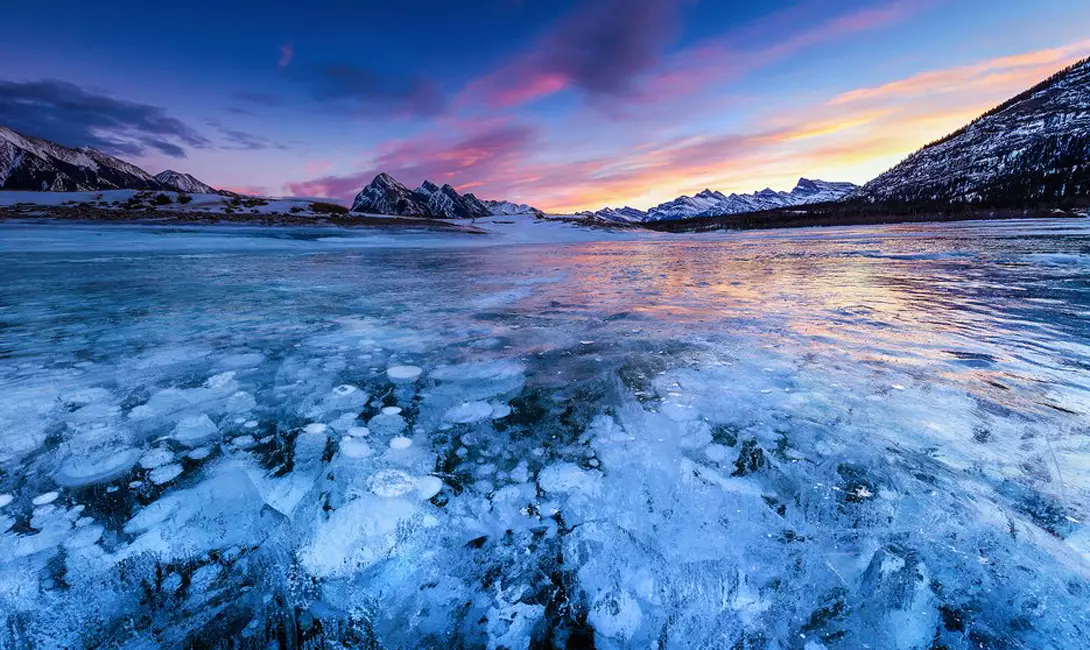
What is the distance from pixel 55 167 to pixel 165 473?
20484 centimetres

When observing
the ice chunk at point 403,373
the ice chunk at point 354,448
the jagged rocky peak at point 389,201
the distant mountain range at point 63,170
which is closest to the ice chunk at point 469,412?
the ice chunk at point 354,448

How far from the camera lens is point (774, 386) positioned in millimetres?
2840

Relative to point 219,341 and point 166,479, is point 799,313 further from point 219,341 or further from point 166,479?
point 219,341

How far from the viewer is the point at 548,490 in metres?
1.85

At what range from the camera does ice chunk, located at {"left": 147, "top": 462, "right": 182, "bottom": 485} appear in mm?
1880

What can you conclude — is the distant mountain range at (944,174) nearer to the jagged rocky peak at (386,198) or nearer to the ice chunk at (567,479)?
the jagged rocky peak at (386,198)

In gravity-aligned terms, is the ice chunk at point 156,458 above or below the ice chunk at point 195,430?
below

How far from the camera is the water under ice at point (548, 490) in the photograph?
4.28 ft

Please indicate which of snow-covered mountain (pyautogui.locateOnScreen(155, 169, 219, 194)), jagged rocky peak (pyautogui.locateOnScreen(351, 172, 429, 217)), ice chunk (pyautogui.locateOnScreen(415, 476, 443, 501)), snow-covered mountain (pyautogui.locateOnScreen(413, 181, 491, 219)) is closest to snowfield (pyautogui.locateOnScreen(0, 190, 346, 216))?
ice chunk (pyautogui.locateOnScreen(415, 476, 443, 501))

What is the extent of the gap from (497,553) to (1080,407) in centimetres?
333

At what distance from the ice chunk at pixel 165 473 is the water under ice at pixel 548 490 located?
0.5 inches

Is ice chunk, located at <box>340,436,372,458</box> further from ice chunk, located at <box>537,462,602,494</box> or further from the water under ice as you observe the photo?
ice chunk, located at <box>537,462,602,494</box>

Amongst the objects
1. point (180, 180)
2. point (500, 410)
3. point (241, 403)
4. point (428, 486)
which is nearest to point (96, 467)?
point (241, 403)

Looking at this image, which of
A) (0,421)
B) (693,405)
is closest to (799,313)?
(693,405)
